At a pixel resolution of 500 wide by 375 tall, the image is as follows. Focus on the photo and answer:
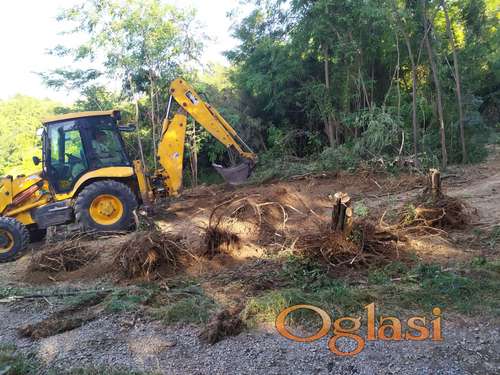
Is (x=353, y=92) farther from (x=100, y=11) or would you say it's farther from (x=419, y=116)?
(x=100, y=11)

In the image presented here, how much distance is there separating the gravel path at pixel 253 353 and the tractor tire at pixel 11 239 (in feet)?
12.4

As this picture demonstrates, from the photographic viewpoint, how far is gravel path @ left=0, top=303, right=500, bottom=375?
317 cm

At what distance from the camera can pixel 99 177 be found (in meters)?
8.38

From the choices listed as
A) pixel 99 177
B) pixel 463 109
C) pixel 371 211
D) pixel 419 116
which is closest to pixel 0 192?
pixel 99 177

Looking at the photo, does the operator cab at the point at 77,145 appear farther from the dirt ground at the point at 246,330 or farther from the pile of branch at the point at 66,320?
the pile of branch at the point at 66,320

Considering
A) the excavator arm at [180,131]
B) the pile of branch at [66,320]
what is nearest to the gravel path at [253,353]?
the pile of branch at [66,320]

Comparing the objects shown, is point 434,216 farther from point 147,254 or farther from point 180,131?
point 180,131

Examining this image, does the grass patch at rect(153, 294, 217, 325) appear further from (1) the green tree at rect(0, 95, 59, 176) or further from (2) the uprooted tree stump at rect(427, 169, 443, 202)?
(1) the green tree at rect(0, 95, 59, 176)

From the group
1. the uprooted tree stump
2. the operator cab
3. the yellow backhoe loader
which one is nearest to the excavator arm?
the yellow backhoe loader

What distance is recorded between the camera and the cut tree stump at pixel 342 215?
5223mm

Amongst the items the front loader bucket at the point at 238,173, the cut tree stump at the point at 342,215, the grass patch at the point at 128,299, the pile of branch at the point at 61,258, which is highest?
the front loader bucket at the point at 238,173

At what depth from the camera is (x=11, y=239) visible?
25.1ft

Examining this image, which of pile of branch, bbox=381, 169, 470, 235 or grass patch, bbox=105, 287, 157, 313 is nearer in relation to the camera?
A: grass patch, bbox=105, 287, 157, 313

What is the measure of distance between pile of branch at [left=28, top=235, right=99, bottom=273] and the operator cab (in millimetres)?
1916
